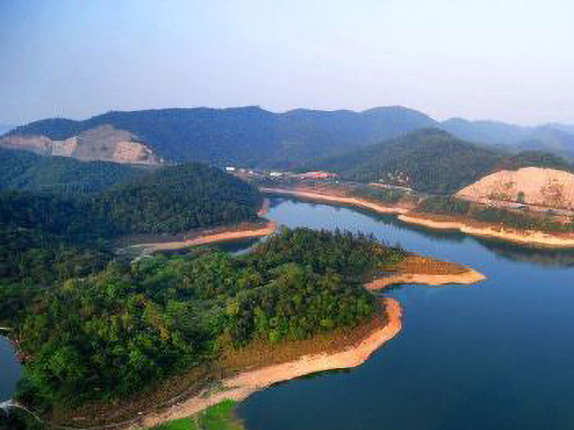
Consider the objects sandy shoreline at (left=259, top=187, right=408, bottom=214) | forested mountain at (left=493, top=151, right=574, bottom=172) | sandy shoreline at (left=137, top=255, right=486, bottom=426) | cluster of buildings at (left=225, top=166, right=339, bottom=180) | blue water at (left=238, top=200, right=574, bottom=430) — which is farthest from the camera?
cluster of buildings at (left=225, top=166, right=339, bottom=180)

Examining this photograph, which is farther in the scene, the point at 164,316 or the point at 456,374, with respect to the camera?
the point at 164,316

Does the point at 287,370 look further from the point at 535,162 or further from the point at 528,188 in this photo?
the point at 535,162

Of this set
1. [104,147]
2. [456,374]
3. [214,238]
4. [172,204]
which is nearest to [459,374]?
[456,374]

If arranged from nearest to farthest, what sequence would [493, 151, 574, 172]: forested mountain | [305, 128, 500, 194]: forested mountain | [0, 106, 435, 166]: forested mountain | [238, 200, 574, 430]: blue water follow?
[238, 200, 574, 430]: blue water, [493, 151, 574, 172]: forested mountain, [305, 128, 500, 194]: forested mountain, [0, 106, 435, 166]: forested mountain

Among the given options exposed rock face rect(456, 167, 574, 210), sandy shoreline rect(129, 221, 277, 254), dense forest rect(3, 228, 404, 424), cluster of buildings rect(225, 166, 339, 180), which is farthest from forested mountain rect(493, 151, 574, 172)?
dense forest rect(3, 228, 404, 424)

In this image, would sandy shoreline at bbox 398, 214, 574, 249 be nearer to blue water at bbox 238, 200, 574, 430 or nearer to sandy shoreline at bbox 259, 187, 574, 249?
sandy shoreline at bbox 259, 187, 574, 249

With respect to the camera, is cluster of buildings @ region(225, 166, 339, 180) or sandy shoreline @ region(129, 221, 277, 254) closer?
sandy shoreline @ region(129, 221, 277, 254)

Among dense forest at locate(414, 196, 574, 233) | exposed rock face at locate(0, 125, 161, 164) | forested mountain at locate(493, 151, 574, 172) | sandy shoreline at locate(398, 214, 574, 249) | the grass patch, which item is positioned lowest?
the grass patch

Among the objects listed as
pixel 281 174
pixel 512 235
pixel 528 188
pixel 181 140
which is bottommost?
pixel 512 235
